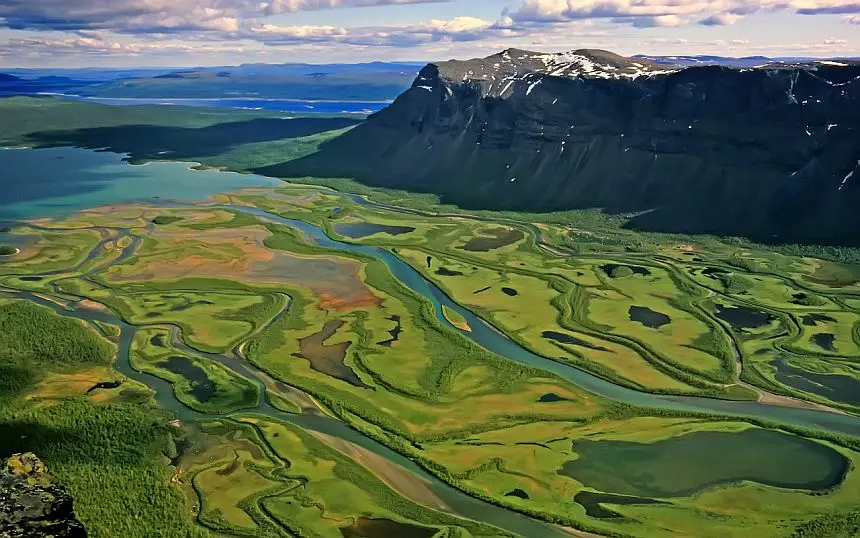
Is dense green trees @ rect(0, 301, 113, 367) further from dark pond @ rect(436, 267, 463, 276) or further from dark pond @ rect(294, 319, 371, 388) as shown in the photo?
dark pond @ rect(436, 267, 463, 276)

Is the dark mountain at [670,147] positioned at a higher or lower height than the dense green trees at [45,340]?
higher

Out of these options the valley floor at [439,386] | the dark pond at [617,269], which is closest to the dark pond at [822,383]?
the valley floor at [439,386]

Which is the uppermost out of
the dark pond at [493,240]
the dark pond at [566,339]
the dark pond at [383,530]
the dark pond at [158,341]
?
→ the dark pond at [493,240]

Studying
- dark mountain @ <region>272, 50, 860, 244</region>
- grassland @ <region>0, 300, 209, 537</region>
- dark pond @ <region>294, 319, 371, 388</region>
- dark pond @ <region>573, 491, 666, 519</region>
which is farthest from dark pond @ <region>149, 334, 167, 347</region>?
dark mountain @ <region>272, 50, 860, 244</region>

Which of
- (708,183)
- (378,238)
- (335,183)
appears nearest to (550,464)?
(378,238)

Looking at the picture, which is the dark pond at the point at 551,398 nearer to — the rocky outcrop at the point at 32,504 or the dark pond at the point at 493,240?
the rocky outcrop at the point at 32,504

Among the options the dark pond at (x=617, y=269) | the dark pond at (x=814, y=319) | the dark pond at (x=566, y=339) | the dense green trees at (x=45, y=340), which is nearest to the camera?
the dense green trees at (x=45, y=340)

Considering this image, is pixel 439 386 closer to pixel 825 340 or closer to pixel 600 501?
pixel 600 501
